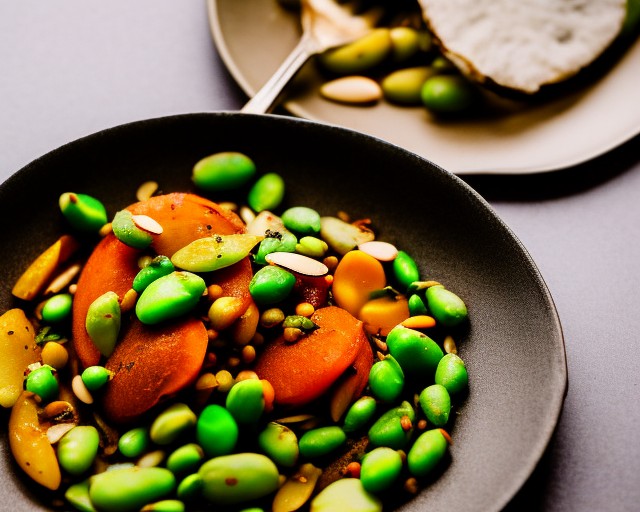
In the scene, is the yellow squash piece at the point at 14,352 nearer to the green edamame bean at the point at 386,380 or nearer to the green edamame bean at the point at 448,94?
the green edamame bean at the point at 386,380

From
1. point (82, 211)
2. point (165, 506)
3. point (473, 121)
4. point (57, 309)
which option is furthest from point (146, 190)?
point (473, 121)

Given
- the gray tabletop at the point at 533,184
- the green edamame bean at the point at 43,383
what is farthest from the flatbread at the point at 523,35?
the green edamame bean at the point at 43,383

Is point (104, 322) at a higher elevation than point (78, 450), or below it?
higher

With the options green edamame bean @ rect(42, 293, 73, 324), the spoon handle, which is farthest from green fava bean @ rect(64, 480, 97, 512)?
the spoon handle

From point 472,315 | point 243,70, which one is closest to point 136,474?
point 472,315

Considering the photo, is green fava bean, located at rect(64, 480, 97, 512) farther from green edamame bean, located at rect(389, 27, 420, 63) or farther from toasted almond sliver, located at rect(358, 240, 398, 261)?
green edamame bean, located at rect(389, 27, 420, 63)

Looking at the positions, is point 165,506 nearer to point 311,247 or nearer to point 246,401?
point 246,401
